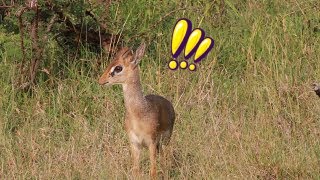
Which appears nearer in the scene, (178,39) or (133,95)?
(133,95)

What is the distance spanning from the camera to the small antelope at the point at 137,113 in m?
5.82

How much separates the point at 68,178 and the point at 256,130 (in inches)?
56.4

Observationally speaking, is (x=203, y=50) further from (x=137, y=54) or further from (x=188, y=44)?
(x=137, y=54)

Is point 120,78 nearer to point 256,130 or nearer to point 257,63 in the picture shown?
point 256,130

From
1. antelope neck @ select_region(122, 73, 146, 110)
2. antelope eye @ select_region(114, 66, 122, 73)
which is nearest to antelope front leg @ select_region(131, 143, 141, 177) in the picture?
antelope neck @ select_region(122, 73, 146, 110)

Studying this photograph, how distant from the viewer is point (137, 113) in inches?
230

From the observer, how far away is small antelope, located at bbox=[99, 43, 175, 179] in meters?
5.82

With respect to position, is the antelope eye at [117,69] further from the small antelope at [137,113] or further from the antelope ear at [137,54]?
the antelope ear at [137,54]

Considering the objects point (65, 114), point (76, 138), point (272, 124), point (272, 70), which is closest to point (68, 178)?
point (76, 138)

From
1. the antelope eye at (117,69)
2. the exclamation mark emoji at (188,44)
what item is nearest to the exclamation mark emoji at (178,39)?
the exclamation mark emoji at (188,44)

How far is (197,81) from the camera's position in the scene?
7.37 m

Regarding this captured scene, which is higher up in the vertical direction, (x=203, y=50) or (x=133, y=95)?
(x=133, y=95)

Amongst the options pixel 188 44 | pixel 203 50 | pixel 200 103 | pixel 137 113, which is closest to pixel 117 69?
pixel 137 113

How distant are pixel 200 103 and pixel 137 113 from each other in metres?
1.12
